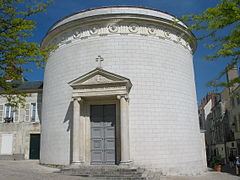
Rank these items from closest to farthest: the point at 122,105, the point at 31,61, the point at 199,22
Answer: the point at 199,22 < the point at 31,61 < the point at 122,105

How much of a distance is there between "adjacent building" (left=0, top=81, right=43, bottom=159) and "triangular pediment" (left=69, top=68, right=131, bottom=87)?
29.0 feet

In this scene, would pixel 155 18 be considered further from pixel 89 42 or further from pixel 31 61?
pixel 31 61

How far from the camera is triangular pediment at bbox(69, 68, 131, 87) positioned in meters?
12.0

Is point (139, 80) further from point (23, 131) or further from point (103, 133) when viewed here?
point (23, 131)

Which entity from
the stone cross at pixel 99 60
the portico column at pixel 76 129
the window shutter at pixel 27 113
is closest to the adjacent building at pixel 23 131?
the window shutter at pixel 27 113

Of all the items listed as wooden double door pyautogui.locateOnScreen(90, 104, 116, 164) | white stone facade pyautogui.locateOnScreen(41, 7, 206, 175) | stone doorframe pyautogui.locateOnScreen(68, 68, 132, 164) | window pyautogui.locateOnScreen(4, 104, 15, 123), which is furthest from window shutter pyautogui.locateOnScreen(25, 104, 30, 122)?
wooden double door pyautogui.locateOnScreen(90, 104, 116, 164)

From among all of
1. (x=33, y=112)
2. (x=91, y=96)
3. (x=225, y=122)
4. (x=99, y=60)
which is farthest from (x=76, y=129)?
(x=225, y=122)

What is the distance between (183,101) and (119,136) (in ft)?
14.3

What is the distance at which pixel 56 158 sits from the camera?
1338cm

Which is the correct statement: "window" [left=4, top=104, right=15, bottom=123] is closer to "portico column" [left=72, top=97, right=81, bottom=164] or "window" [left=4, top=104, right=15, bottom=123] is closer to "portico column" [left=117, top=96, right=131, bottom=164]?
"portico column" [left=72, top=97, right=81, bottom=164]

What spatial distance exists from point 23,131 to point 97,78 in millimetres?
10800

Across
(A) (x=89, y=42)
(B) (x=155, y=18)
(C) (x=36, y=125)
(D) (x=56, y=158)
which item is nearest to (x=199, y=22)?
(B) (x=155, y=18)

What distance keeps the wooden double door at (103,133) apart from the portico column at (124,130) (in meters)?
1.23

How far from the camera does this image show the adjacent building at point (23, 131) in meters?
19.5
